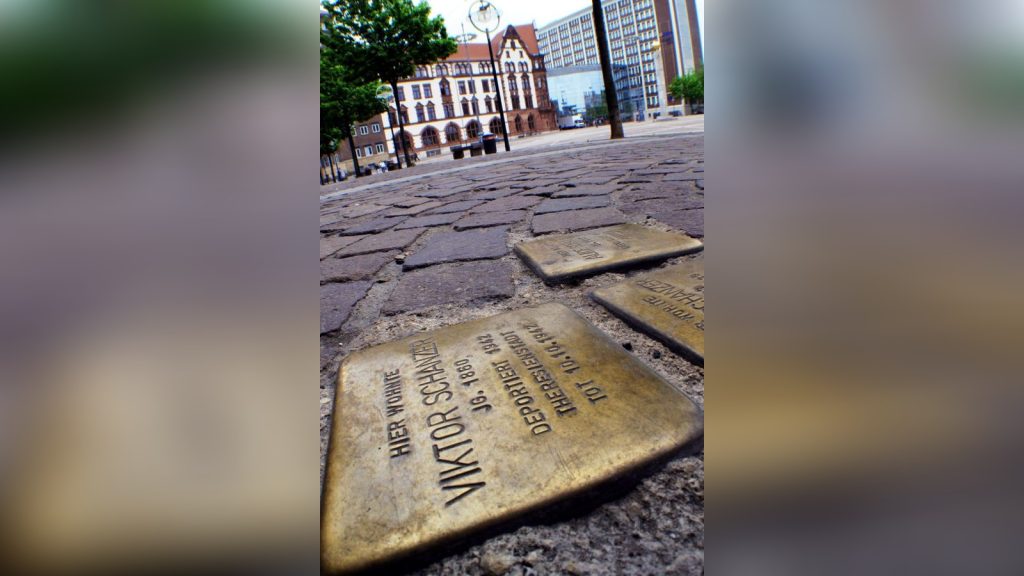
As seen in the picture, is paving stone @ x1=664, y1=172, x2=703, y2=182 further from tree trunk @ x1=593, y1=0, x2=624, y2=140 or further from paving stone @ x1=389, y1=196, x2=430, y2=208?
tree trunk @ x1=593, y1=0, x2=624, y2=140

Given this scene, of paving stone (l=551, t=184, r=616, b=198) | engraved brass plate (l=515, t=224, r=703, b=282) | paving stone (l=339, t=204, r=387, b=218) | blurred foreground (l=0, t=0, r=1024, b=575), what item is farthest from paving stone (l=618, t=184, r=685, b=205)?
blurred foreground (l=0, t=0, r=1024, b=575)

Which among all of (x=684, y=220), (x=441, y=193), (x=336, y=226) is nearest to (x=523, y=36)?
(x=441, y=193)

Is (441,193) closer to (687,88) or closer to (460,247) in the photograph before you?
(460,247)

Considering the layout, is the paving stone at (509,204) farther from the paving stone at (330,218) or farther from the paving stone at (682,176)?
the paving stone at (330,218)

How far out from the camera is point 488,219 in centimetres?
273

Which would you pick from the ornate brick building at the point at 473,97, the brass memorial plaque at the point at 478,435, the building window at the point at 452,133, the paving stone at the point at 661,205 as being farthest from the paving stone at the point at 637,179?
the building window at the point at 452,133

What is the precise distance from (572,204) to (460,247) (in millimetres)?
941

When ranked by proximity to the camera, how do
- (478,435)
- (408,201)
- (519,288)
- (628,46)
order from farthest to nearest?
(628,46), (408,201), (519,288), (478,435)

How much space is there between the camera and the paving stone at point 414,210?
3477mm
